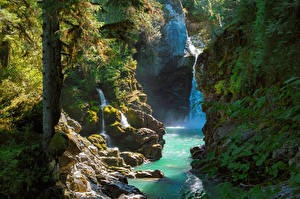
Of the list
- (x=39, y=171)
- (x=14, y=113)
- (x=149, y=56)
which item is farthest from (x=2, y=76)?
(x=149, y=56)

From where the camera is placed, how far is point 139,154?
49.3 ft

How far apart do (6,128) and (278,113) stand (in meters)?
5.74

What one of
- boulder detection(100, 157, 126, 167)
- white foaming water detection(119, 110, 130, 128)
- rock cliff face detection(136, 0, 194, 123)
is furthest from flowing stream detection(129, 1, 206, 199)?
white foaming water detection(119, 110, 130, 128)

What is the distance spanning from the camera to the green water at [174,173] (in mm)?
8854

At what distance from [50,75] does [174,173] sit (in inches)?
348

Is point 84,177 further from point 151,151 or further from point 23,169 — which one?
point 151,151

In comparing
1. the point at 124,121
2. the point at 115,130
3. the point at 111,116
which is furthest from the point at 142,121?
the point at 115,130

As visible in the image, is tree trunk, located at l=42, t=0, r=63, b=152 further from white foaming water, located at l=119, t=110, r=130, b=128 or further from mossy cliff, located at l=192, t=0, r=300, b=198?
white foaming water, located at l=119, t=110, r=130, b=128

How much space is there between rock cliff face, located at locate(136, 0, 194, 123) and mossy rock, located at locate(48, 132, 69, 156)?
22.7 meters

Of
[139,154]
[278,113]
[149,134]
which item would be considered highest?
[278,113]

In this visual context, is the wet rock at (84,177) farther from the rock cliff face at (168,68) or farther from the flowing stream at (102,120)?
the rock cliff face at (168,68)

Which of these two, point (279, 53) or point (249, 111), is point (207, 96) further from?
point (249, 111)

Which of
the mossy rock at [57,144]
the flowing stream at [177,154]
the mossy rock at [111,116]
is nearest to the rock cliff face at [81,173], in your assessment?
the mossy rock at [57,144]

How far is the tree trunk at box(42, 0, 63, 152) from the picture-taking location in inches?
208
